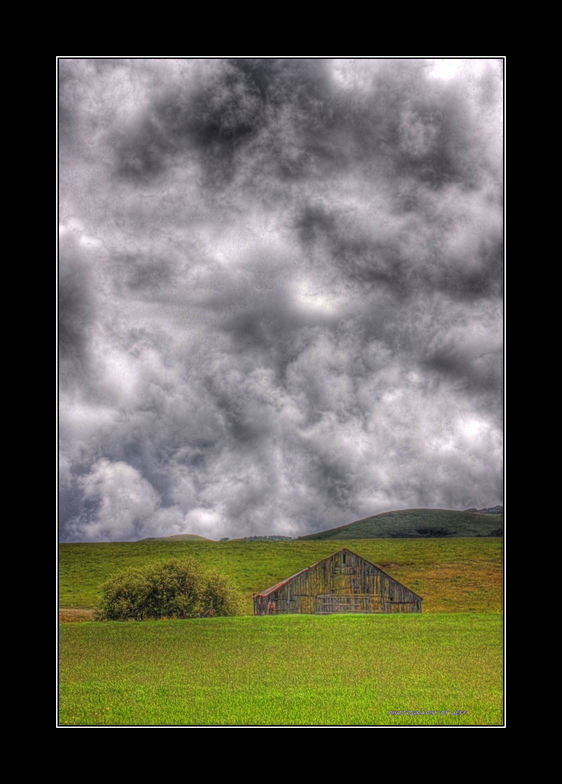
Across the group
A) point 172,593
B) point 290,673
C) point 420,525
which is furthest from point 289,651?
point 172,593

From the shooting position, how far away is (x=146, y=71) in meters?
12.1

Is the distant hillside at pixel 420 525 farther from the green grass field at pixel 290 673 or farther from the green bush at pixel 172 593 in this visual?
the green bush at pixel 172 593

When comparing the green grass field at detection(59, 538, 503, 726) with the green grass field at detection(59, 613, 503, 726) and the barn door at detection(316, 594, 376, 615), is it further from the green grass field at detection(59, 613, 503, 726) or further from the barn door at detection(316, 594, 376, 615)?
the barn door at detection(316, 594, 376, 615)

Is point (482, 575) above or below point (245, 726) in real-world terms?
above

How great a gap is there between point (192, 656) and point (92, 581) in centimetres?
399

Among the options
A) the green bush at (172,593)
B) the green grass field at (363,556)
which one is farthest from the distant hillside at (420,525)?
the green bush at (172,593)

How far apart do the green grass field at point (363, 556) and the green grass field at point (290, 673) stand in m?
0.83

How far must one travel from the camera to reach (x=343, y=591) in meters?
17.7

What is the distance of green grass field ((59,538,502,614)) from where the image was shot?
1434 cm

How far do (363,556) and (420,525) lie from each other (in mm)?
2845

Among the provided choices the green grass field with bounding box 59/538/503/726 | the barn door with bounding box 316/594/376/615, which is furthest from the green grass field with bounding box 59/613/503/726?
the barn door with bounding box 316/594/376/615

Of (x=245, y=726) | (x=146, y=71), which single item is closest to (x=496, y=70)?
(x=146, y=71)

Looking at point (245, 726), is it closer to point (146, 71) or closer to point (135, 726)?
point (135, 726)

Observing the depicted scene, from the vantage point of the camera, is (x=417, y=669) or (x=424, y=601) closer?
(x=417, y=669)
